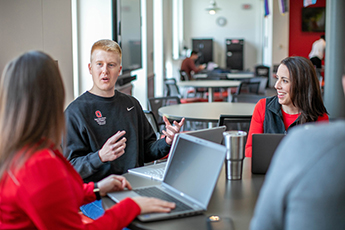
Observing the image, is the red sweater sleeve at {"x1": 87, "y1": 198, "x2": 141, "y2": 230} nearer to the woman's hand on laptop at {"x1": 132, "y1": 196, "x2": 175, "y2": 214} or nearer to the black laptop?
the woman's hand on laptop at {"x1": 132, "y1": 196, "x2": 175, "y2": 214}

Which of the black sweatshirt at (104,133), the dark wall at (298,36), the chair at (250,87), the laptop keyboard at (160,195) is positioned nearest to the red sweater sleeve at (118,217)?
the laptop keyboard at (160,195)

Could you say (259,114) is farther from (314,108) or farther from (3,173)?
(3,173)

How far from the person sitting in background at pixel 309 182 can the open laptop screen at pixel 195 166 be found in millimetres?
473

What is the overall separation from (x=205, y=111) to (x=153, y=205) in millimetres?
2698

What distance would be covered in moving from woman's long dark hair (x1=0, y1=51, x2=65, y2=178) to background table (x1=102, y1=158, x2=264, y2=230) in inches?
17.2

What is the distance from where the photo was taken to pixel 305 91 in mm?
2400

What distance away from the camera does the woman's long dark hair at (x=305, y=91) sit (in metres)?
2.38

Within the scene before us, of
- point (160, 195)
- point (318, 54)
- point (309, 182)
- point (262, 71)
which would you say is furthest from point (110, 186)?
point (318, 54)

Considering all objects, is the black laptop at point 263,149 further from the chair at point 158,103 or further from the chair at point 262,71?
the chair at point 262,71

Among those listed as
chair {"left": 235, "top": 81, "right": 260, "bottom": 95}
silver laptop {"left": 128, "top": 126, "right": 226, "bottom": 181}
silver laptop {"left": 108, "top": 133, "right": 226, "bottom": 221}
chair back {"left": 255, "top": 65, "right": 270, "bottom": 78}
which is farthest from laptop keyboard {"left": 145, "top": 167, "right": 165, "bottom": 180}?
chair back {"left": 255, "top": 65, "right": 270, "bottom": 78}

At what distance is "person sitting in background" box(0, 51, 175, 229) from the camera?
1.06 meters

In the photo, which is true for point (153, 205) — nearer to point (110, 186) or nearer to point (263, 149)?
point (110, 186)

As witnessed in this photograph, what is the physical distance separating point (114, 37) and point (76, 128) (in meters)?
2.32

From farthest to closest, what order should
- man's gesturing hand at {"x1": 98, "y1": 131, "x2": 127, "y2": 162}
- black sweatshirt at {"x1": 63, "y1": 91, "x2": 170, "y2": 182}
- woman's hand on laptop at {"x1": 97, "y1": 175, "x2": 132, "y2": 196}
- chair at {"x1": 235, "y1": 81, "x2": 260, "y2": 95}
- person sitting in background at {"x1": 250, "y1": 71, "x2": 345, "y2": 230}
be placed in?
chair at {"x1": 235, "y1": 81, "x2": 260, "y2": 95} < black sweatshirt at {"x1": 63, "y1": 91, "x2": 170, "y2": 182} < man's gesturing hand at {"x1": 98, "y1": 131, "x2": 127, "y2": 162} < woman's hand on laptop at {"x1": 97, "y1": 175, "x2": 132, "y2": 196} < person sitting in background at {"x1": 250, "y1": 71, "x2": 345, "y2": 230}
